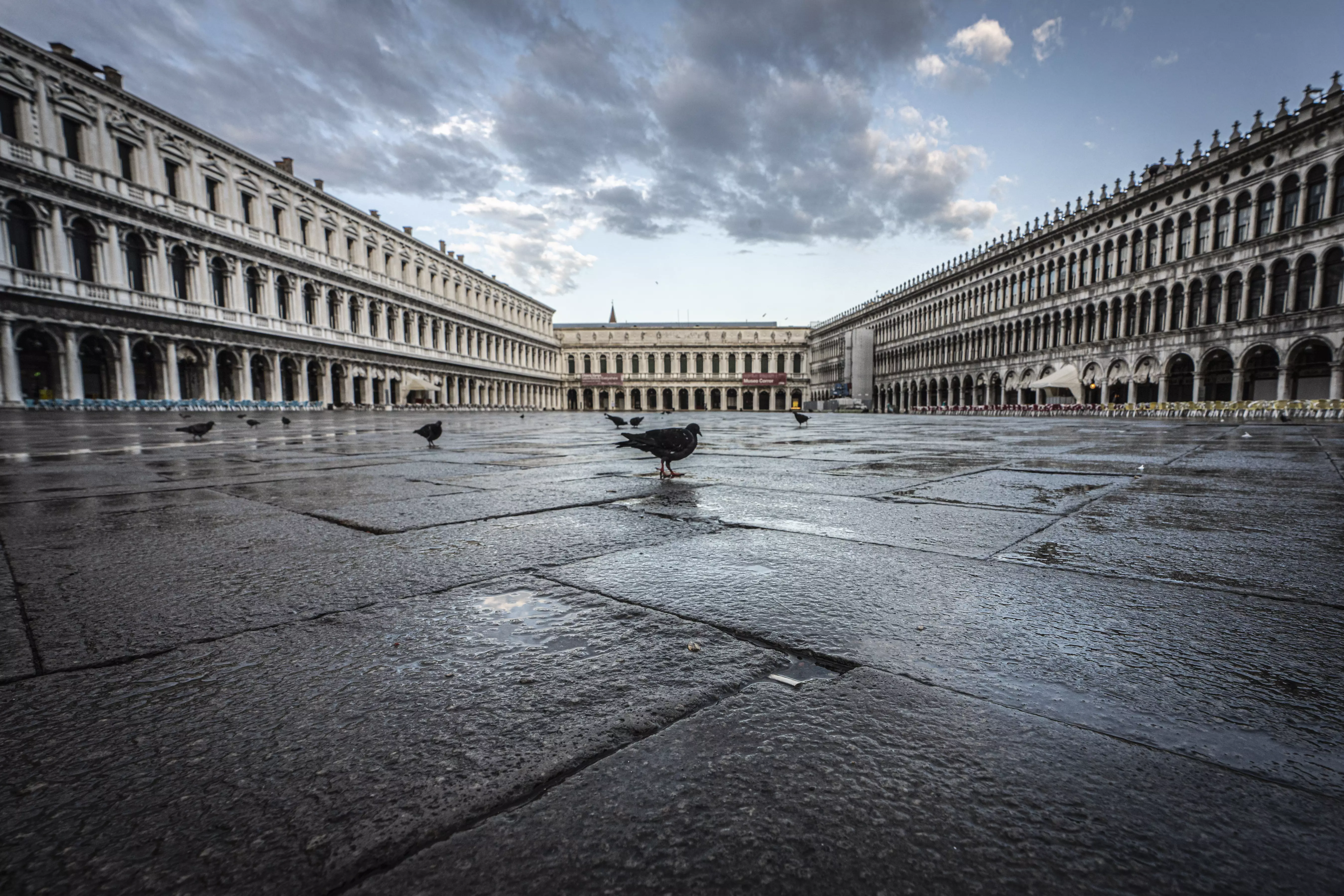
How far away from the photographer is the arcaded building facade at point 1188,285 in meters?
23.0

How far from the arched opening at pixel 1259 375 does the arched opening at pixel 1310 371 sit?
0.80m

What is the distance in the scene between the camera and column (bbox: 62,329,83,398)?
2173 cm

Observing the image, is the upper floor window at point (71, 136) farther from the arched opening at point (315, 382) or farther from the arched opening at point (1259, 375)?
the arched opening at point (1259, 375)

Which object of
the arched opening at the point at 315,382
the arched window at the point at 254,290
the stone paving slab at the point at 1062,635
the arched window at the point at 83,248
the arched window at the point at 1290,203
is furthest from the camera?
the arched opening at the point at 315,382

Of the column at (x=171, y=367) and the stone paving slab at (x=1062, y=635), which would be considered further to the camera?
the column at (x=171, y=367)

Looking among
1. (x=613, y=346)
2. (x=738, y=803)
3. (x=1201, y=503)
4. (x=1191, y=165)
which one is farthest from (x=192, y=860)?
(x=613, y=346)

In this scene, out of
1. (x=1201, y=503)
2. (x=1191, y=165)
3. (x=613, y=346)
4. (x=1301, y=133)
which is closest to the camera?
(x=1201, y=503)

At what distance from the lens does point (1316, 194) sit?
23297 mm

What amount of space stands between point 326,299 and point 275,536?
39250 mm

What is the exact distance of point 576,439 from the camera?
29.6 ft

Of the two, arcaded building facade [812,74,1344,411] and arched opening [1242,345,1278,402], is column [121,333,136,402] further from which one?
arched opening [1242,345,1278,402]

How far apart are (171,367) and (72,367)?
144 inches

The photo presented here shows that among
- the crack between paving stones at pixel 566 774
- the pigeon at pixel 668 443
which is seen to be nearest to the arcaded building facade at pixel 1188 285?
the pigeon at pixel 668 443

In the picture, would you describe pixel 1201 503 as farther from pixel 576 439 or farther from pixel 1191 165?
pixel 1191 165
